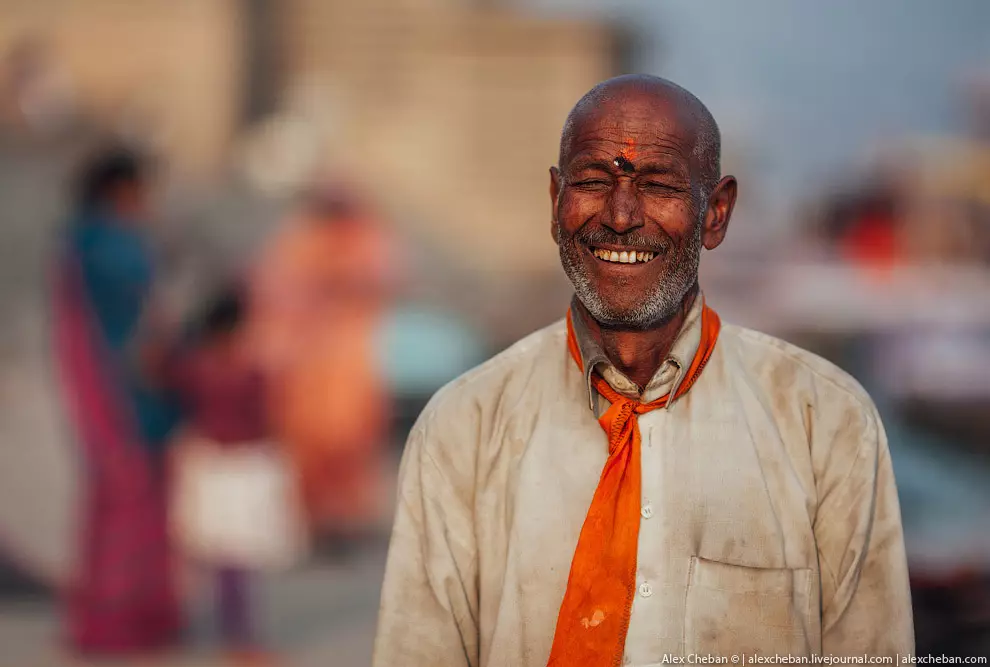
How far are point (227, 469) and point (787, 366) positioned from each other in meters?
4.12

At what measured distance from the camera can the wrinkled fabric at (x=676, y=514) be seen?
1.99m

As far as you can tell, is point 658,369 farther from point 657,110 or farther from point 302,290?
point 302,290

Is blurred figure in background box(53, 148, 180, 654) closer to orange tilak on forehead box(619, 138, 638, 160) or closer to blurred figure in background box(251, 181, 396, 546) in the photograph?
blurred figure in background box(251, 181, 396, 546)

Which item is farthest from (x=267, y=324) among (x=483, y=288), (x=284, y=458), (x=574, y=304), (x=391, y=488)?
(x=483, y=288)

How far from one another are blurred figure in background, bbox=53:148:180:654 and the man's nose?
13.9 ft

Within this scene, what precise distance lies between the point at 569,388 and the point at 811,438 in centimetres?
37

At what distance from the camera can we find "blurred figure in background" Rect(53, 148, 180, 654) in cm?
587

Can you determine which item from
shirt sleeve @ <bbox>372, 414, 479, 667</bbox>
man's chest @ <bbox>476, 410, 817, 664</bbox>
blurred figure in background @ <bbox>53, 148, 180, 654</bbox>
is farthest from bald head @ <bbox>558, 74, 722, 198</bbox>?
blurred figure in background @ <bbox>53, 148, 180, 654</bbox>

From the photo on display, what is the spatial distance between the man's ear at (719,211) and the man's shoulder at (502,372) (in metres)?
0.28

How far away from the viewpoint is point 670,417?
82.1 inches

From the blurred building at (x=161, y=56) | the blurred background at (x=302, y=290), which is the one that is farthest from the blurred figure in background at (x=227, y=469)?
the blurred building at (x=161, y=56)

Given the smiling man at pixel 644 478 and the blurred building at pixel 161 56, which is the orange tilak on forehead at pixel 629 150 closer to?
the smiling man at pixel 644 478

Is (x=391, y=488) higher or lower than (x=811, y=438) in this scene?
lower

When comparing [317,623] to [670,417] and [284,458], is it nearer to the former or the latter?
[284,458]
